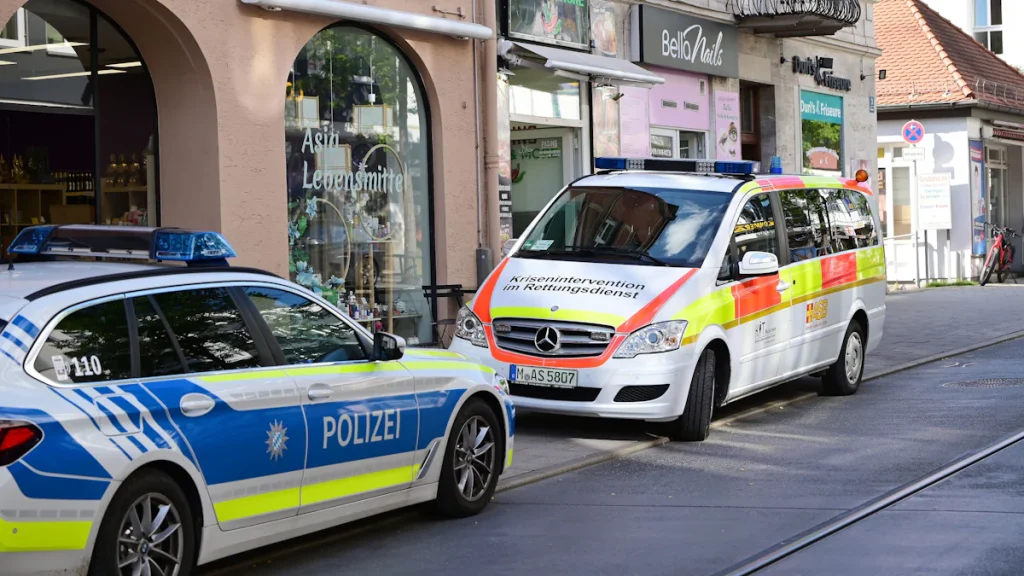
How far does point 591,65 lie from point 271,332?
11.1 m

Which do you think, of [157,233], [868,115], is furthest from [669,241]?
[868,115]

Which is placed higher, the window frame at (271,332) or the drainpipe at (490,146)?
the drainpipe at (490,146)

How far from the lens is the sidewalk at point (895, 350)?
32.0ft

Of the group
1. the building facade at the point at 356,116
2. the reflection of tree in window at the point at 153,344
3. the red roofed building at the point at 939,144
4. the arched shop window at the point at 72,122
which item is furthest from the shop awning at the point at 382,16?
the red roofed building at the point at 939,144

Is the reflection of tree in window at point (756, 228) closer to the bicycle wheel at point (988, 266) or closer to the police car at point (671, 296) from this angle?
the police car at point (671, 296)

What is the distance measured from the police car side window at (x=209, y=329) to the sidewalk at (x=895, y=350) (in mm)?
2788

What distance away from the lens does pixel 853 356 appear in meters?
13.4

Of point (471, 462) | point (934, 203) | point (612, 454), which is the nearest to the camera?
point (471, 462)

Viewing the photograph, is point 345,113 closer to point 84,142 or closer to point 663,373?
point 84,142

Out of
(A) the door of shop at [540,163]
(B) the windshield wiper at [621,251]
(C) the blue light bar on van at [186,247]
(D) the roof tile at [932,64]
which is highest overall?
(D) the roof tile at [932,64]

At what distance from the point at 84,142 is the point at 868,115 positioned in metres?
18.2

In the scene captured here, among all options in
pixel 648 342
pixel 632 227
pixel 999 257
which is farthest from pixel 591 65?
pixel 999 257

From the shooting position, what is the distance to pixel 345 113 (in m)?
14.9

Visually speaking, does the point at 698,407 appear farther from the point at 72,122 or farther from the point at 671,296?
the point at 72,122
